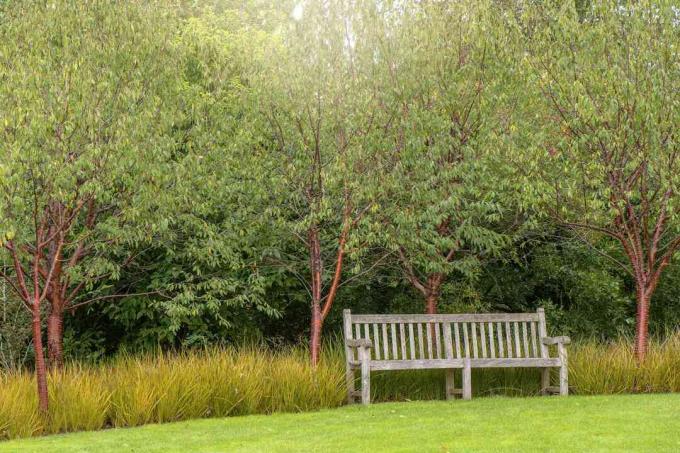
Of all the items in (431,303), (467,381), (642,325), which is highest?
(431,303)

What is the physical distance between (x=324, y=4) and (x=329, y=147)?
1.71 m

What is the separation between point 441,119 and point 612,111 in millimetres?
1995

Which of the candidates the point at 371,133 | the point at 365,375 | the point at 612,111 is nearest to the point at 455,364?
the point at 365,375

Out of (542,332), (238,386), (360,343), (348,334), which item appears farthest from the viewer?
(542,332)

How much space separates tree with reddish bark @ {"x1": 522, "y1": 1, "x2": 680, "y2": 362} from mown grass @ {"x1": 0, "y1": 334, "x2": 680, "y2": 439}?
451 mm

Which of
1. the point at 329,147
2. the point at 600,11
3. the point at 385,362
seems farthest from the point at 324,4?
the point at 385,362

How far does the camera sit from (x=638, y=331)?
36.0 feet

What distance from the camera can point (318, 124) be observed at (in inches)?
416

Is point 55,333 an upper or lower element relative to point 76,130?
lower

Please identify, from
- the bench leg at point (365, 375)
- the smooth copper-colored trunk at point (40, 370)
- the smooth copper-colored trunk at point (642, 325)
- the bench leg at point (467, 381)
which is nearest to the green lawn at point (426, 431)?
the bench leg at point (365, 375)

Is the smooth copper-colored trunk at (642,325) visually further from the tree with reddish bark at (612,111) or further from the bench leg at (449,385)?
the bench leg at (449,385)

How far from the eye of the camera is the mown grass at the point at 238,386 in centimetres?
858

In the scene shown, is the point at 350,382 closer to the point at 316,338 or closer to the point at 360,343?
the point at 360,343

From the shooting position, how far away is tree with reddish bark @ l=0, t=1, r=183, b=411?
793cm
